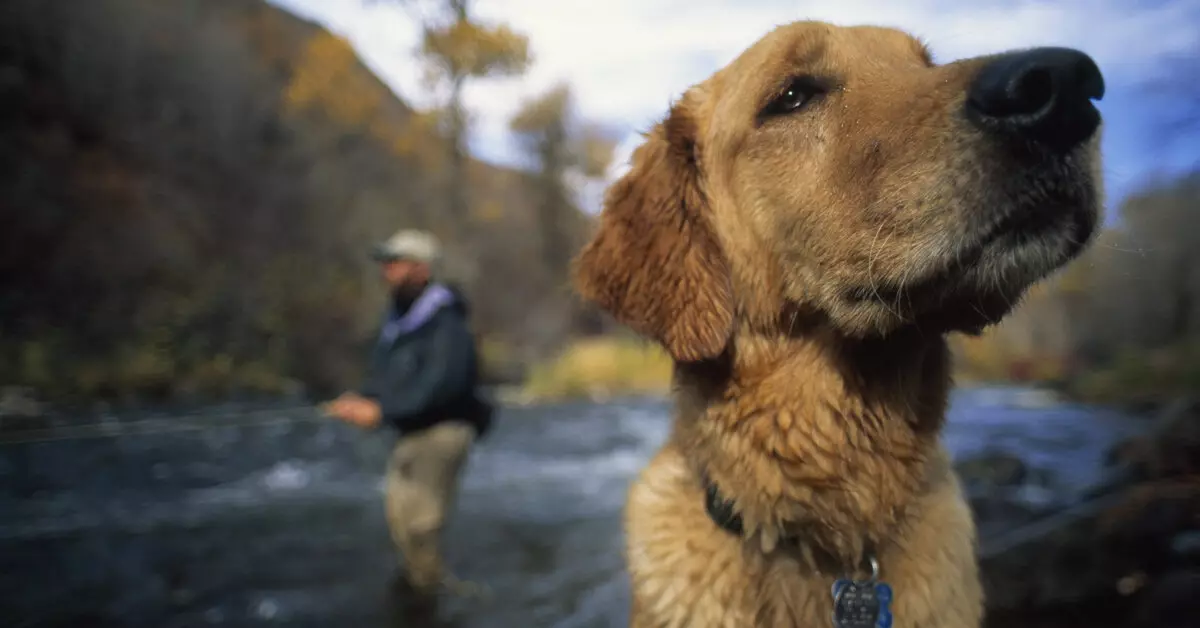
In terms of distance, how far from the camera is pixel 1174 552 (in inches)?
119

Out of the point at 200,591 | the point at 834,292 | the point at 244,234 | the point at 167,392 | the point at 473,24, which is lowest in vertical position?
the point at 200,591

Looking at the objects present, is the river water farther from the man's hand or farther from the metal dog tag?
the man's hand

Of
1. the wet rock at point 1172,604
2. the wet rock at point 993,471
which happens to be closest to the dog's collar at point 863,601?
the wet rock at point 1172,604

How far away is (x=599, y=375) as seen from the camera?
1738cm

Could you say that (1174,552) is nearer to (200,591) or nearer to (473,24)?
(200,591)

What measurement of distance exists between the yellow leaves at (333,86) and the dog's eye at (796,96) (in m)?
14.3

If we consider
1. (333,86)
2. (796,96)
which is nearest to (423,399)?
(796,96)

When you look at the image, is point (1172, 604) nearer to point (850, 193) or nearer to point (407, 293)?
point (850, 193)

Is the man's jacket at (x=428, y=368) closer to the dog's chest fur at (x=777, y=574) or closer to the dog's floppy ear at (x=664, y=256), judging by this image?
the dog's floppy ear at (x=664, y=256)

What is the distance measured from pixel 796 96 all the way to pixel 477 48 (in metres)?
13.0

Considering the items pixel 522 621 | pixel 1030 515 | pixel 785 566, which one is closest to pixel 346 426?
pixel 522 621

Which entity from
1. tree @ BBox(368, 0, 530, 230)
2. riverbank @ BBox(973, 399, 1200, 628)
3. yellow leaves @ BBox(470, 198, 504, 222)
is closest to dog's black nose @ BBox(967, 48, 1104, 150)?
riverbank @ BBox(973, 399, 1200, 628)

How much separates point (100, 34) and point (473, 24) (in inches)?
262

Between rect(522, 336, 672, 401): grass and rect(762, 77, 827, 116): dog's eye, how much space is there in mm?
15110
